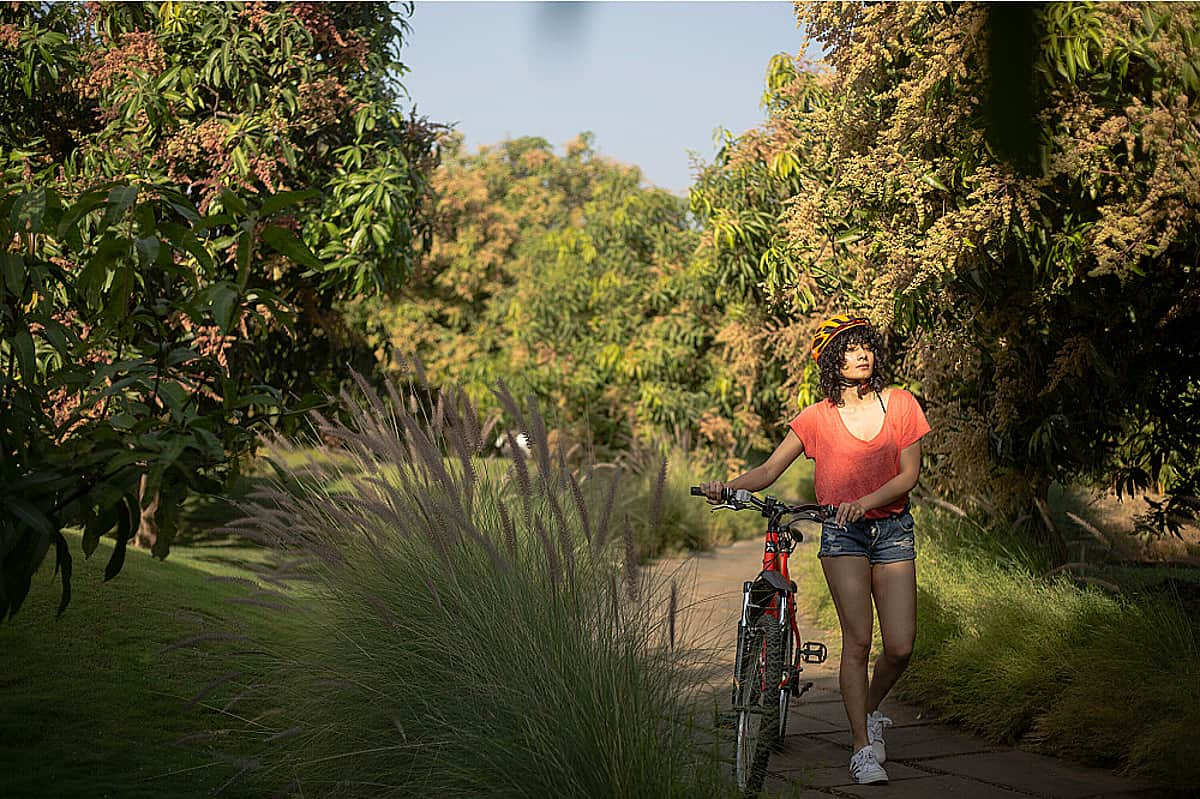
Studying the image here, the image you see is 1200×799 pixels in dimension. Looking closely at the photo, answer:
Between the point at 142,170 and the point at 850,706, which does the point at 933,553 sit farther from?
the point at 142,170

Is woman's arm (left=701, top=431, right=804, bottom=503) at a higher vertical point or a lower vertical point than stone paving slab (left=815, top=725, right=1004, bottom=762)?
higher

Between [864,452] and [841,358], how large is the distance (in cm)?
41

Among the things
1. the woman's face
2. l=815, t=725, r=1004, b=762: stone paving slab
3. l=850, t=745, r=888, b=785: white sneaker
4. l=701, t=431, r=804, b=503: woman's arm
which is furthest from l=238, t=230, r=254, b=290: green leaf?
l=815, t=725, r=1004, b=762: stone paving slab

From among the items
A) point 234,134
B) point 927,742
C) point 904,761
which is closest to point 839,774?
point 904,761

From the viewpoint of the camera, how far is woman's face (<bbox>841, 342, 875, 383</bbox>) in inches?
207

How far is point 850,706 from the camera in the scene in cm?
520

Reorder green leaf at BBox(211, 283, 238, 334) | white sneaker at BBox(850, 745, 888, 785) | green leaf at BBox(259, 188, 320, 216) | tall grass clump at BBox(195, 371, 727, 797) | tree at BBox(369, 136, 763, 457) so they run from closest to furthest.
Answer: green leaf at BBox(211, 283, 238, 334)
green leaf at BBox(259, 188, 320, 216)
tall grass clump at BBox(195, 371, 727, 797)
white sneaker at BBox(850, 745, 888, 785)
tree at BBox(369, 136, 763, 457)

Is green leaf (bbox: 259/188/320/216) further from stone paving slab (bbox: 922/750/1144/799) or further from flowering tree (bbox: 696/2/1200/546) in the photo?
stone paving slab (bbox: 922/750/1144/799)

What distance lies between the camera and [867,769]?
16.8 feet

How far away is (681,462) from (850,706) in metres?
9.87

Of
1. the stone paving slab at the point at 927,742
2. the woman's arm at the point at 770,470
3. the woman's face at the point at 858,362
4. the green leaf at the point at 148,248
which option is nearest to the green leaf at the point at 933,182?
the woman's face at the point at 858,362

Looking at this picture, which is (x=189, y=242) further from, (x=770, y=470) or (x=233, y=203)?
(x=770, y=470)

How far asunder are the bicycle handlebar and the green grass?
2.28 m

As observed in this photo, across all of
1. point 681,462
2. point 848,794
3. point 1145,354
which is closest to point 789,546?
point 848,794
